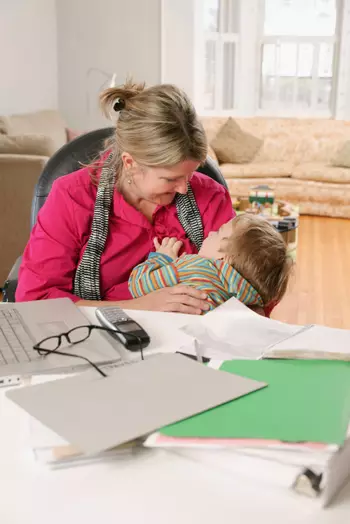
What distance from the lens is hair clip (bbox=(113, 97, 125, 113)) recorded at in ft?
6.02

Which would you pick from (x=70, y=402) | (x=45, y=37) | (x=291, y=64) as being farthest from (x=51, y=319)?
(x=291, y=64)

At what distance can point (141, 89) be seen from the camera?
186 centimetres

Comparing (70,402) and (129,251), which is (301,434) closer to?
(70,402)

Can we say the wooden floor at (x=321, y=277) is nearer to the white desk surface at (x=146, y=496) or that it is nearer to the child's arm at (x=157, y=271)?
the child's arm at (x=157, y=271)

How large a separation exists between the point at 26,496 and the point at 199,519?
0.21m

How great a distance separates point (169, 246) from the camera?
1.88 m

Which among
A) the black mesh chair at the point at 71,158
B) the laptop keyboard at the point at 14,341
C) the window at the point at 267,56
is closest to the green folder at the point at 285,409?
the laptop keyboard at the point at 14,341

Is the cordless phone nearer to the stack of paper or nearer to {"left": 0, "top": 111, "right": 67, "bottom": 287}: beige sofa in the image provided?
the stack of paper

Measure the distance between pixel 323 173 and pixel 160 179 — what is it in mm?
4792

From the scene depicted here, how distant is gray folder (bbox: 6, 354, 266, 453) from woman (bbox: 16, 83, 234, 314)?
603 mm

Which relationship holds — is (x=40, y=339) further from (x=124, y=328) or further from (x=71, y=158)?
(x=71, y=158)

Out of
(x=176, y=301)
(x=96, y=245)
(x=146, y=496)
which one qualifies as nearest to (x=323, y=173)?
(x=96, y=245)

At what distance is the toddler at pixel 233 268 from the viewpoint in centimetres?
176

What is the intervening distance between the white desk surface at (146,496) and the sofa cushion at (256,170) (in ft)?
18.8
